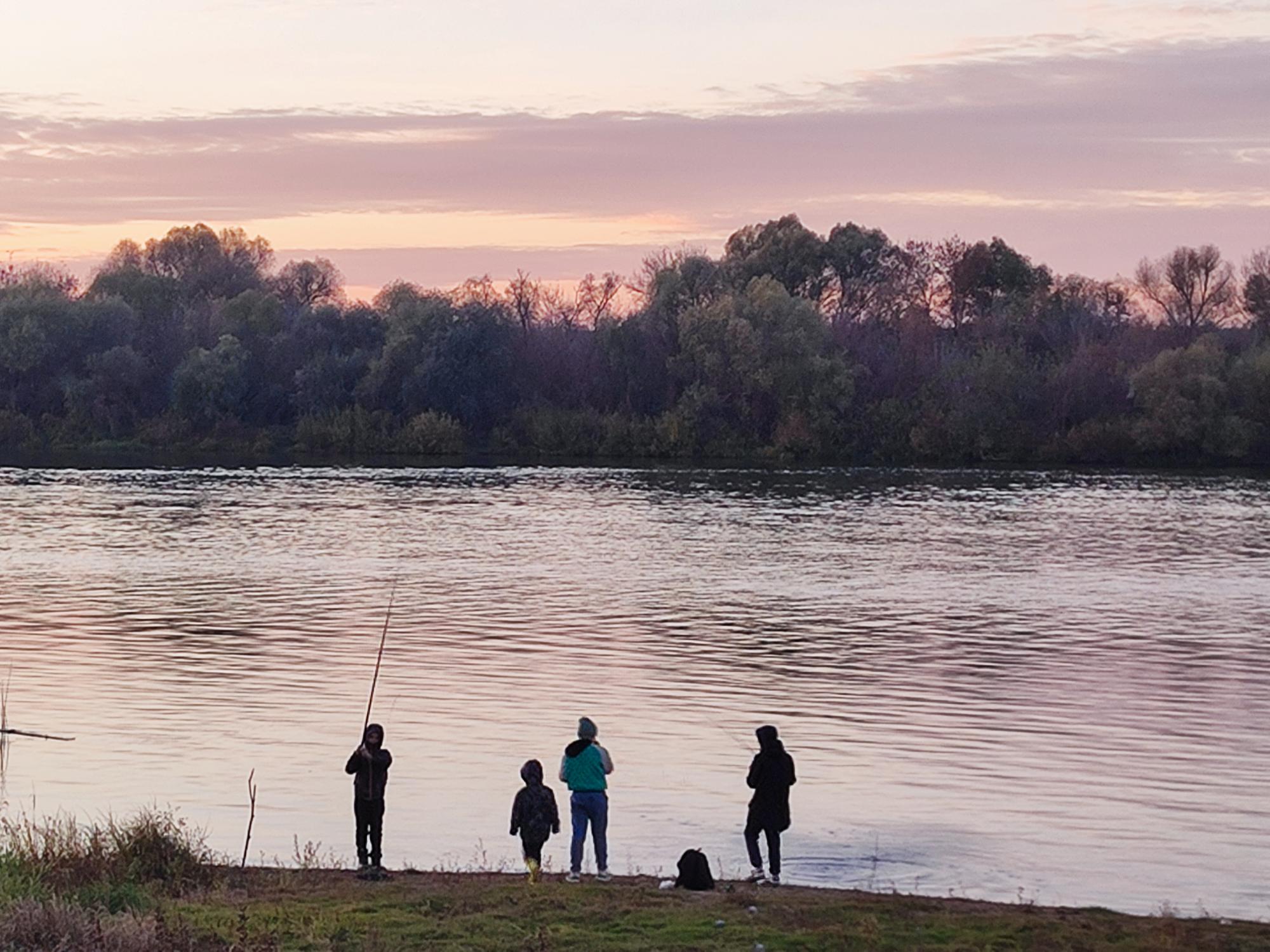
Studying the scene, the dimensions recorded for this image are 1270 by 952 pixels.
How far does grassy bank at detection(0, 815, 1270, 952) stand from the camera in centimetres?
1316

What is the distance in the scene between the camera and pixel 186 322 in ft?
404

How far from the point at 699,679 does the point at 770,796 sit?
15.1 m

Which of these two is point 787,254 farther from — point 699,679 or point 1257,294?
point 699,679

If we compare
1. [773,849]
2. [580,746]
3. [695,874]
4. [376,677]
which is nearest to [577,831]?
[580,746]

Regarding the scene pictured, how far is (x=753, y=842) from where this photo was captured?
1675 cm

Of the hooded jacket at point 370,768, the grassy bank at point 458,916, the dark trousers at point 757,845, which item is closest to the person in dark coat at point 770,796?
the dark trousers at point 757,845

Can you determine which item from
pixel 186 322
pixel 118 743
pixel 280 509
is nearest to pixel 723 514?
pixel 280 509

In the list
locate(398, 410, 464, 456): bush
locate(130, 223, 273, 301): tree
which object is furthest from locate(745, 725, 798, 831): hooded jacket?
locate(130, 223, 273, 301): tree

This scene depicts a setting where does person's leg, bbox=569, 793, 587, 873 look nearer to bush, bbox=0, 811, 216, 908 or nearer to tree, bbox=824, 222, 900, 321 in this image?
bush, bbox=0, 811, 216, 908

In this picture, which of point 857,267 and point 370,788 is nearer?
point 370,788

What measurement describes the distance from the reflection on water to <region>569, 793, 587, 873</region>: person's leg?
1395 mm

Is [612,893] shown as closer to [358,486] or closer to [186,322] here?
[358,486]

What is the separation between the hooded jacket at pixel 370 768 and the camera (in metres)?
16.5

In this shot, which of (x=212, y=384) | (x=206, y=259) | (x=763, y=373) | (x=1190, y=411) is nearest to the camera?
(x=1190, y=411)
